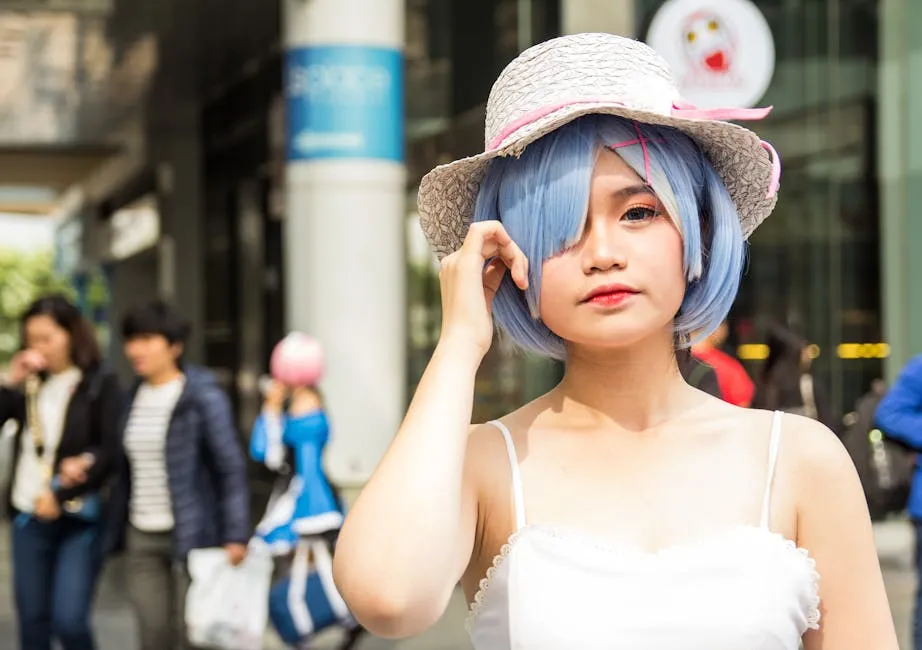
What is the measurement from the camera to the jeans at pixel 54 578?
270 inches

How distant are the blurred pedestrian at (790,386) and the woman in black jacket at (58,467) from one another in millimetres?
3616

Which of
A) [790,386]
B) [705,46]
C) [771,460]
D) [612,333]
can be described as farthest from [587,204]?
[790,386]

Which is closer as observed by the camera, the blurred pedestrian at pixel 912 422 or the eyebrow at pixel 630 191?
the eyebrow at pixel 630 191

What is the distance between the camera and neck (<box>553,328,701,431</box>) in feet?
6.84

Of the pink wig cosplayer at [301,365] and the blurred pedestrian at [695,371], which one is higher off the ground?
the blurred pedestrian at [695,371]

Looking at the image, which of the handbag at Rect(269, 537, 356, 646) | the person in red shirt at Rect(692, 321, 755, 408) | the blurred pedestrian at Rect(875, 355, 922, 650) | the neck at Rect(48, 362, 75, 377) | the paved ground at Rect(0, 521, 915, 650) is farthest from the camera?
the paved ground at Rect(0, 521, 915, 650)

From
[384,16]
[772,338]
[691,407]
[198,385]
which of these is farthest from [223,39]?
[691,407]

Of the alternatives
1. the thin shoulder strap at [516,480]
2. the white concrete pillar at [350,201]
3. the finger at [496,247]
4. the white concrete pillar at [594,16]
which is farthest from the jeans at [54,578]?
the white concrete pillar at [594,16]

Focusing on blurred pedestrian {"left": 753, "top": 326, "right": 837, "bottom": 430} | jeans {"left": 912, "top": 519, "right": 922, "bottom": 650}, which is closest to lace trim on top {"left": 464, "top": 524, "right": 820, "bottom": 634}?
jeans {"left": 912, "top": 519, "right": 922, "bottom": 650}

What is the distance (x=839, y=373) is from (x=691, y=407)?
12048mm

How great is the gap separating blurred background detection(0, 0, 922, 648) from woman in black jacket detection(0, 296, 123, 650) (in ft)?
6.34

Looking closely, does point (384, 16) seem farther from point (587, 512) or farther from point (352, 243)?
point (587, 512)

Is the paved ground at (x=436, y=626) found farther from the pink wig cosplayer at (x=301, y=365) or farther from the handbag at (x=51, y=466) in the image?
the handbag at (x=51, y=466)

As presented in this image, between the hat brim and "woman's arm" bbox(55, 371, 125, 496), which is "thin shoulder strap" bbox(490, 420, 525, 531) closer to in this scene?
the hat brim
